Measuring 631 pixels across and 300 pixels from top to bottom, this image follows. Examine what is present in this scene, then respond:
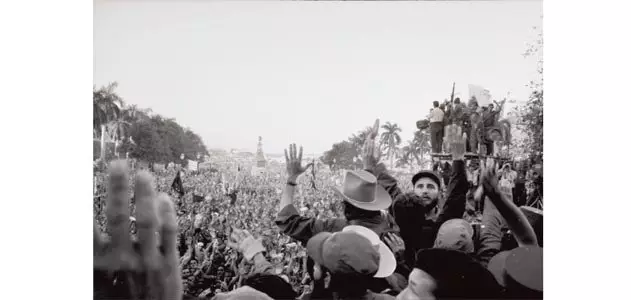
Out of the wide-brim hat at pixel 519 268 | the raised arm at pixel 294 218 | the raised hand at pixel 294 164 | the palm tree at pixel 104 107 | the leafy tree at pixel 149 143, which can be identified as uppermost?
the palm tree at pixel 104 107

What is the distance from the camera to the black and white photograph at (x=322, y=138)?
5141 millimetres

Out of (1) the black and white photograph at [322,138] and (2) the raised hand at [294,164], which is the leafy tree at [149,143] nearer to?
(1) the black and white photograph at [322,138]

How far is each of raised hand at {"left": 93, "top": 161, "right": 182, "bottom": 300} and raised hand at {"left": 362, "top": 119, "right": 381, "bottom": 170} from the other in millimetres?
1609

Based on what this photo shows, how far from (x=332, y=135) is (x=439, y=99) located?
2.92 feet

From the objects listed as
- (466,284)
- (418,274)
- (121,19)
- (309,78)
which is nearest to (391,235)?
(418,274)

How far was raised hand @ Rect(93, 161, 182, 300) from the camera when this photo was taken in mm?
5246

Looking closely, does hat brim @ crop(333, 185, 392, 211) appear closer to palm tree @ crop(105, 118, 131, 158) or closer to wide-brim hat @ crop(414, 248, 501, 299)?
wide-brim hat @ crop(414, 248, 501, 299)

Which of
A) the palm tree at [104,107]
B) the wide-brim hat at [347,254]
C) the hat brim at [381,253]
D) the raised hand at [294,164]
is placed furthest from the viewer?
the palm tree at [104,107]

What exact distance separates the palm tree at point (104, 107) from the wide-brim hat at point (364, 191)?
1.87 meters

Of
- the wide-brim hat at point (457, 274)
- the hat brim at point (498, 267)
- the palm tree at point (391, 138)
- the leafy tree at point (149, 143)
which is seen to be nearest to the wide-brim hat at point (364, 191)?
the palm tree at point (391, 138)

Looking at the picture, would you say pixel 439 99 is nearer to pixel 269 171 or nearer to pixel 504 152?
pixel 504 152

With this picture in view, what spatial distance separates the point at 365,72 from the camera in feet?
17.0

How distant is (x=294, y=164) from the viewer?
17.0 feet

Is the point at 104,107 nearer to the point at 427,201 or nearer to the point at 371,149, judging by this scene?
the point at 371,149
